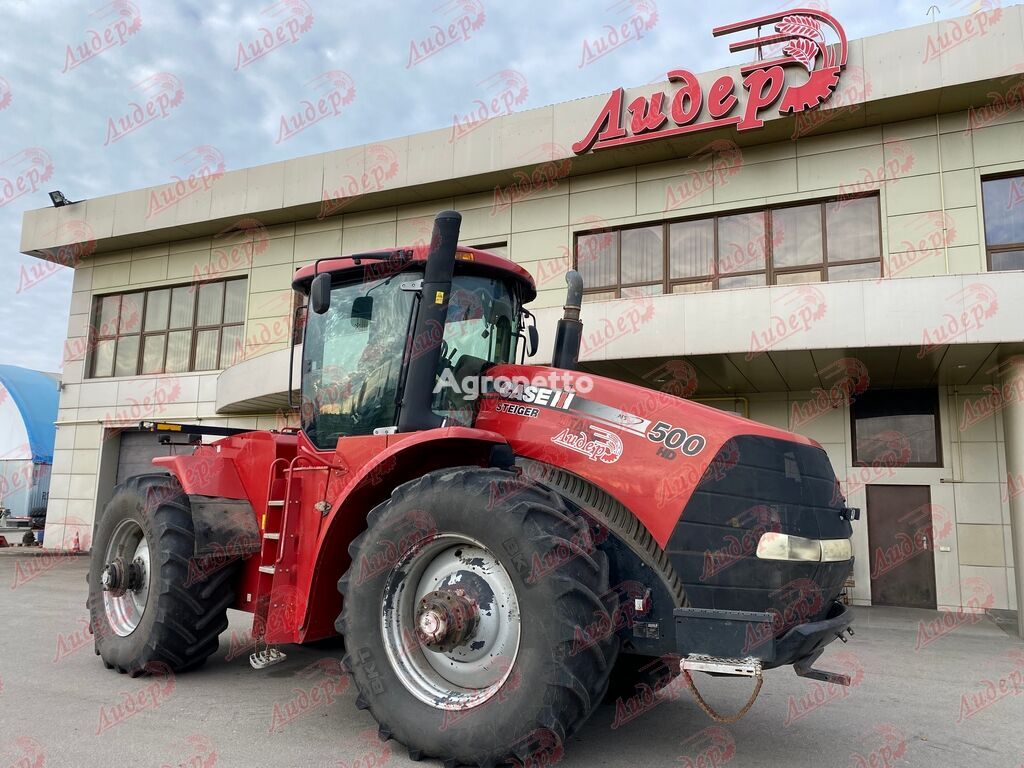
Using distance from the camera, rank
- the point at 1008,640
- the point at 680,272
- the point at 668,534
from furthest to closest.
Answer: the point at 680,272, the point at 1008,640, the point at 668,534

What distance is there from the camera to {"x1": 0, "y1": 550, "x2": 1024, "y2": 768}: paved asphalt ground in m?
4.18

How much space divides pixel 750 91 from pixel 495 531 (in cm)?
1124

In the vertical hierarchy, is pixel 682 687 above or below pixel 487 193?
below

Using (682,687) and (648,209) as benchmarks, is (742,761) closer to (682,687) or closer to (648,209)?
(682,687)

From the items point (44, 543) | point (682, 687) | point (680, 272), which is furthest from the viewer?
point (44, 543)

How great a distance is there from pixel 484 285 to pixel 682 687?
11.4 feet

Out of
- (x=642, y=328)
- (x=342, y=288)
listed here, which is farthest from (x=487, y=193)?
(x=342, y=288)

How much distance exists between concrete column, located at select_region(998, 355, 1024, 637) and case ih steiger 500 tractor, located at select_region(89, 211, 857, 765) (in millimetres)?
7881

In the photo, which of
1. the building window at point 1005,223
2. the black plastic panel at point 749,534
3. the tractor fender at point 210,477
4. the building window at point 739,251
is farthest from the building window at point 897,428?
the tractor fender at point 210,477

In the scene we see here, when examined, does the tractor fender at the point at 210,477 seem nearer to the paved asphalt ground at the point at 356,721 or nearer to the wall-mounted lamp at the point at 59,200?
the paved asphalt ground at the point at 356,721

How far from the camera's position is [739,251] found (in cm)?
1371

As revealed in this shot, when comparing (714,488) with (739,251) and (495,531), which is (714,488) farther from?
(739,251)

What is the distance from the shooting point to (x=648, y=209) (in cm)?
1441

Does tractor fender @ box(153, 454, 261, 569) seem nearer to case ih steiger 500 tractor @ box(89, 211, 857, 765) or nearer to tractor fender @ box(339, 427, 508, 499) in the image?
case ih steiger 500 tractor @ box(89, 211, 857, 765)
